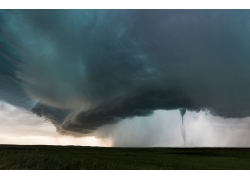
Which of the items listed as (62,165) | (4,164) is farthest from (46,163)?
(4,164)

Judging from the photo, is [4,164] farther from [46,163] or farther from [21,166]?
[46,163]

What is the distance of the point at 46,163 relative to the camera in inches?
1395

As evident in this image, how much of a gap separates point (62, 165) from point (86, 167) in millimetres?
3577

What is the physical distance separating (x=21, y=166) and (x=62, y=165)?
574cm

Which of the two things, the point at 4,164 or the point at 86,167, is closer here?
the point at 4,164

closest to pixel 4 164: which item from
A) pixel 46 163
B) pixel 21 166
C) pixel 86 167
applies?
pixel 21 166

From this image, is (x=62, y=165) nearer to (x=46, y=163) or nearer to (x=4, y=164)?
(x=46, y=163)

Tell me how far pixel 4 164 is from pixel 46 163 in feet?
18.9

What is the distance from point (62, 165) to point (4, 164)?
25.3 feet

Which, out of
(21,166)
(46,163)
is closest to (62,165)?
(46,163)

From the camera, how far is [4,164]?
31.8 m

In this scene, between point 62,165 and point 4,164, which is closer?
point 4,164

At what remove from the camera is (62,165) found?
116ft

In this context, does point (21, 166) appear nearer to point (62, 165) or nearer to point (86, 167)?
point (62, 165)
